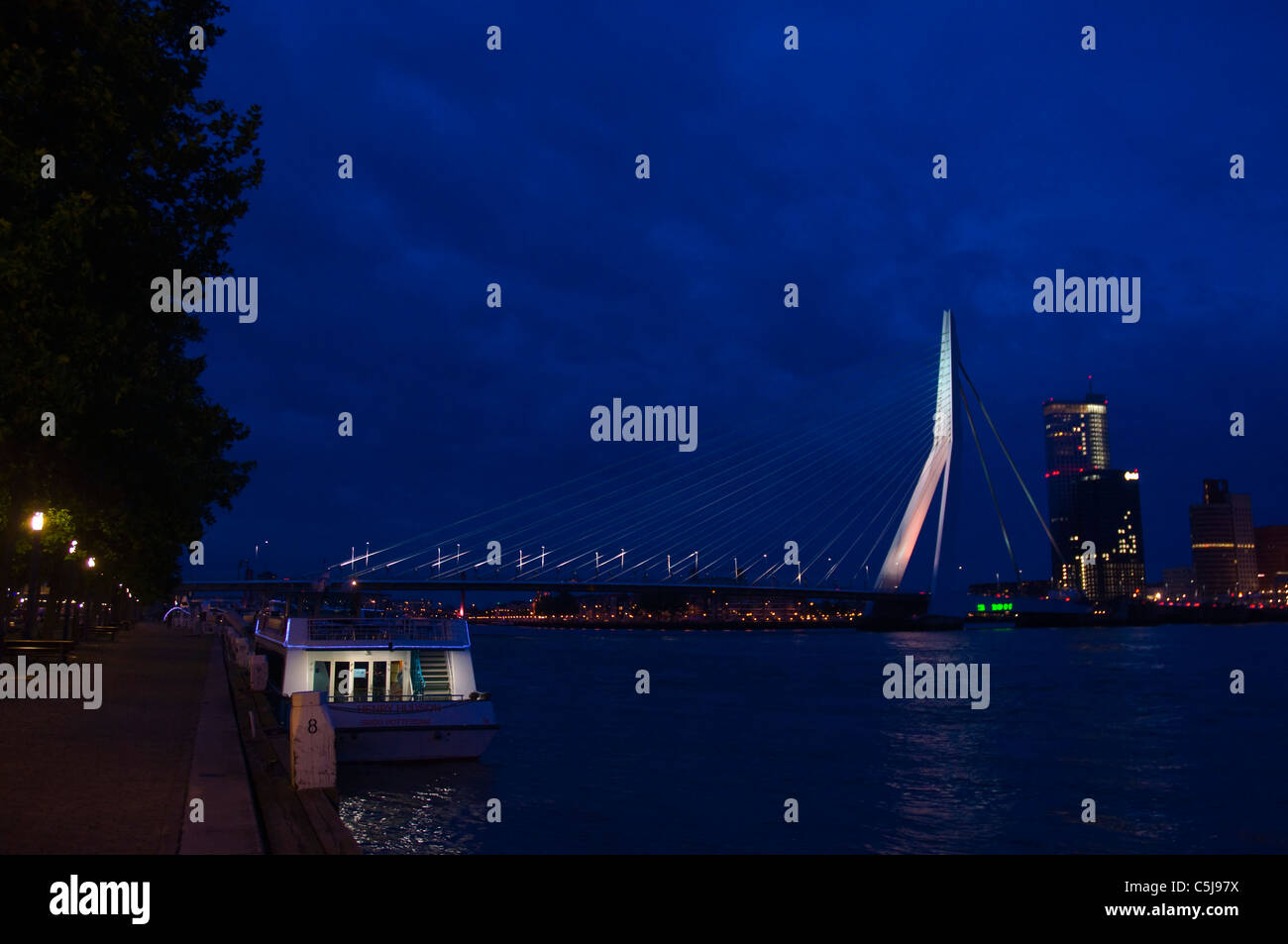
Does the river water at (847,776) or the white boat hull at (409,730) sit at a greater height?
the white boat hull at (409,730)


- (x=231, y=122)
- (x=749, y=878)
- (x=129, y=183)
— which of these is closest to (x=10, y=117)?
(x=129, y=183)

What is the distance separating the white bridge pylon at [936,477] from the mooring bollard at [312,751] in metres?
59.2

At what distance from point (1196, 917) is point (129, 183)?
11.8 m

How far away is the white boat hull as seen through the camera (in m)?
22.0

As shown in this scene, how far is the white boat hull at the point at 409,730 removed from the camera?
2198cm

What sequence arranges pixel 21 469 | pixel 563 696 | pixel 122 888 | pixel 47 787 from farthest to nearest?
pixel 563 696 < pixel 21 469 < pixel 47 787 < pixel 122 888

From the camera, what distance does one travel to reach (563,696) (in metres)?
41.9

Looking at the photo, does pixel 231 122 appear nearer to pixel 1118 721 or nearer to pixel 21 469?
pixel 21 469

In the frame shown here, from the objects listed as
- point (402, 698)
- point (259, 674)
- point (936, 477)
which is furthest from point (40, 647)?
point (936, 477)

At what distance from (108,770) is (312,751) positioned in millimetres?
2539

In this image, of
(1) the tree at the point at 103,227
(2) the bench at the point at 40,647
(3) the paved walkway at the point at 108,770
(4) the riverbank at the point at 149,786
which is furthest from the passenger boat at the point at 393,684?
(1) the tree at the point at 103,227

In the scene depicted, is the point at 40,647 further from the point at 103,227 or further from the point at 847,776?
the point at 847,776

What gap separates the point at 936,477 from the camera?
67.6 meters

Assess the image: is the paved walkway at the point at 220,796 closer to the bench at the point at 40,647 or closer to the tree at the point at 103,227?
the tree at the point at 103,227
